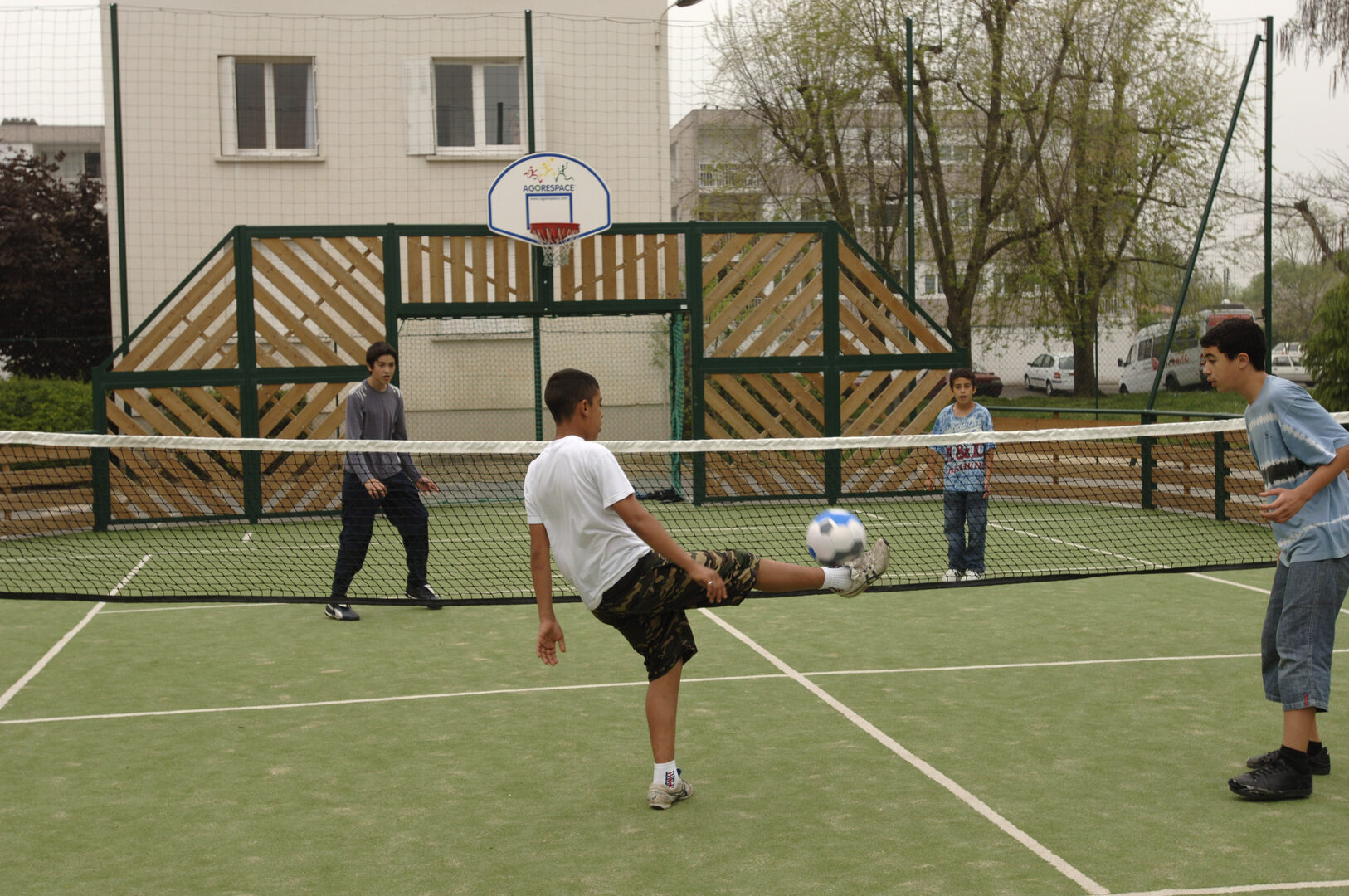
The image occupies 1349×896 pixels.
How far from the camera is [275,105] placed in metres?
20.0

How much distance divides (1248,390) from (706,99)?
1783 centimetres

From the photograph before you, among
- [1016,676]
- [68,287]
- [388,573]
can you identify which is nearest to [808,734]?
[1016,676]

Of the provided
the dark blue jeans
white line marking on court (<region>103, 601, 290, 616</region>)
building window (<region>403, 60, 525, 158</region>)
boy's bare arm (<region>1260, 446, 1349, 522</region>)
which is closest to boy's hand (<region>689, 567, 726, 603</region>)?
boy's bare arm (<region>1260, 446, 1349, 522</region>)

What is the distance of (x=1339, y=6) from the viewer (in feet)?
68.8

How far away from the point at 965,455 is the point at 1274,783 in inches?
206

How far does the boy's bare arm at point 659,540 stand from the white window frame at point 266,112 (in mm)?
16602

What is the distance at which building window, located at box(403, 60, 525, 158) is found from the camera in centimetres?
2025

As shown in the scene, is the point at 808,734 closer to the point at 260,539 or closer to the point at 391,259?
the point at 260,539

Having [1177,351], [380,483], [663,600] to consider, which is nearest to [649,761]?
[663,600]

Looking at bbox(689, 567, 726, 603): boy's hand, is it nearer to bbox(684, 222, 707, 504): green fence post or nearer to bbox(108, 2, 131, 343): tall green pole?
bbox(684, 222, 707, 504): green fence post

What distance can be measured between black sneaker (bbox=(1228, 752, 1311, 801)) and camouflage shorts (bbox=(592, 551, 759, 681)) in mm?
1828

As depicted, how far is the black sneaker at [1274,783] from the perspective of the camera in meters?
4.62

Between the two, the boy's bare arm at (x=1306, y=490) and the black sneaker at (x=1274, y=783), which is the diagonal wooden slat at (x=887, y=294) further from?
the black sneaker at (x=1274, y=783)

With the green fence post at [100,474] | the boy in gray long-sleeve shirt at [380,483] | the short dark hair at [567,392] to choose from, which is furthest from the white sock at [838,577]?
the green fence post at [100,474]
